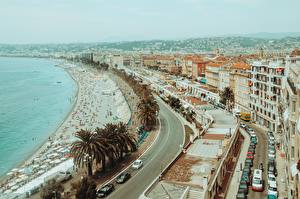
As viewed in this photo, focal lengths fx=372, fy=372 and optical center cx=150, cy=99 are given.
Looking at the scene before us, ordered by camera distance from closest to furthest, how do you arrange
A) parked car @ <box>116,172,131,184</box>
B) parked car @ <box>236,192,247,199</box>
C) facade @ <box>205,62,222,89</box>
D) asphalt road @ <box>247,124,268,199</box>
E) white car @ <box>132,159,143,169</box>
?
parked car @ <box>236,192,247,199</box> → asphalt road @ <box>247,124,268,199</box> → parked car @ <box>116,172,131,184</box> → white car @ <box>132,159,143,169</box> → facade @ <box>205,62,222,89</box>

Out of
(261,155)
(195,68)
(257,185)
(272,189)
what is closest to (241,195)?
(257,185)

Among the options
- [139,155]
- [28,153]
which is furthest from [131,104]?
[139,155]

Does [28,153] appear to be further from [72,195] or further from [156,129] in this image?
[72,195]

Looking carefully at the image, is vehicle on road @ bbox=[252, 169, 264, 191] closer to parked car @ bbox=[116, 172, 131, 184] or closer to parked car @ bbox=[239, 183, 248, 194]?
parked car @ bbox=[239, 183, 248, 194]

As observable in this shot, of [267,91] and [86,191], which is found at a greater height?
[267,91]

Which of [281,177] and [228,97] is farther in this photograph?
[228,97]

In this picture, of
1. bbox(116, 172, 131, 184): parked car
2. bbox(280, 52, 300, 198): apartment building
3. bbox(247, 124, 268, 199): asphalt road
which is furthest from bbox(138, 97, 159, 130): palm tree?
bbox(280, 52, 300, 198): apartment building

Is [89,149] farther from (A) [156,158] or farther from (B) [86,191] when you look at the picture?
(A) [156,158]
